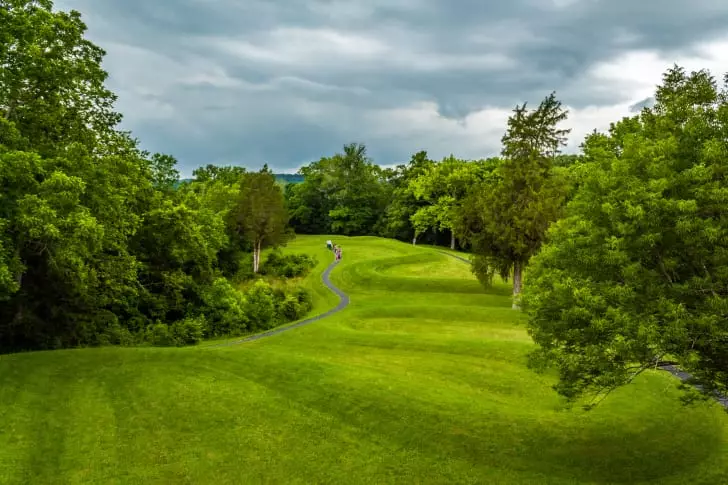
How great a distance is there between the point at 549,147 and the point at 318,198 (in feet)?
289

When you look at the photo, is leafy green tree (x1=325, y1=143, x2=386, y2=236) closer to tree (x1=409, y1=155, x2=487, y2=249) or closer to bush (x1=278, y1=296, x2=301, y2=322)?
tree (x1=409, y1=155, x2=487, y2=249)

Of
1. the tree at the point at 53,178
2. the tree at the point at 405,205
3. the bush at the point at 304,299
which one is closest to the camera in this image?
the tree at the point at 53,178

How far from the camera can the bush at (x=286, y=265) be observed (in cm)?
6644

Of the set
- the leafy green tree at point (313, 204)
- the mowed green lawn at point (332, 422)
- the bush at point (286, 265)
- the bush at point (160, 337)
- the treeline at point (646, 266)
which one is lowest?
the bush at point (160, 337)

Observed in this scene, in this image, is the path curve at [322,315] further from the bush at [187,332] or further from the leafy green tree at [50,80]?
the leafy green tree at [50,80]

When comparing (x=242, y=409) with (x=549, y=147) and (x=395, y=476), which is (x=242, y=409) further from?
(x=549, y=147)

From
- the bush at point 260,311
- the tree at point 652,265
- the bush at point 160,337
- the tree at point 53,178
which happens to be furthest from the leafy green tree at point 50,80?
the tree at point 652,265

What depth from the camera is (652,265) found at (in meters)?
14.4

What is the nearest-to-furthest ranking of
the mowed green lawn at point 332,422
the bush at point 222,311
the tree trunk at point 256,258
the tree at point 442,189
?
the mowed green lawn at point 332,422, the bush at point 222,311, the tree trunk at point 256,258, the tree at point 442,189

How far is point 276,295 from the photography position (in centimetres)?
4788

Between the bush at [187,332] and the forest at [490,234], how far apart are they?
0.34 ft

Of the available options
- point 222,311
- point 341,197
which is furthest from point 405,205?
point 222,311

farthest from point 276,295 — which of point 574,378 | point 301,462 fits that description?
point 574,378

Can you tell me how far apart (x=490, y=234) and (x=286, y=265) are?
109ft
